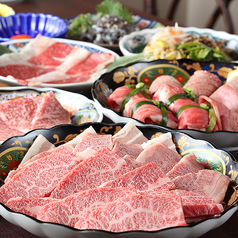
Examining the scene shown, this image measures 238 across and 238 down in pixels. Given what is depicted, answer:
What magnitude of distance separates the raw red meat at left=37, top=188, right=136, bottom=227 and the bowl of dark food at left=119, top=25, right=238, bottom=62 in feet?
4.88

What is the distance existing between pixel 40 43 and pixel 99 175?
61.4 inches

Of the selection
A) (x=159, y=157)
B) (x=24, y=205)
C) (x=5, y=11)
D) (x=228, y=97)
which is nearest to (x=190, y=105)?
(x=228, y=97)

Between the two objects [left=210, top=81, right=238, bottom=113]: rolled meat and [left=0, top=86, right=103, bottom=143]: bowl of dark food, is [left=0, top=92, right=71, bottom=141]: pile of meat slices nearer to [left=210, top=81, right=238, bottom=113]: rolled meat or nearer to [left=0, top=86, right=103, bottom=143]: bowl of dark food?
[left=0, top=86, right=103, bottom=143]: bowl of dark food

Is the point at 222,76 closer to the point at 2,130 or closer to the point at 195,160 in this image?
the point at 195,160

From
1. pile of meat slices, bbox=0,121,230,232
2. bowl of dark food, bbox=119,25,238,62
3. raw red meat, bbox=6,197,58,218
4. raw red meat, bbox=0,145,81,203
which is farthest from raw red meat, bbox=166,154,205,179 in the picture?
bowl of dark food, bbox=119,25,238,62

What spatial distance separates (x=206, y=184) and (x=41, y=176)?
1.87ft

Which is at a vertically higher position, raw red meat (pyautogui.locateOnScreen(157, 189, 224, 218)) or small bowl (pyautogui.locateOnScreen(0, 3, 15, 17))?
raw red meat (pyautogui.locateOnScreen(157, 189, 224, 218))

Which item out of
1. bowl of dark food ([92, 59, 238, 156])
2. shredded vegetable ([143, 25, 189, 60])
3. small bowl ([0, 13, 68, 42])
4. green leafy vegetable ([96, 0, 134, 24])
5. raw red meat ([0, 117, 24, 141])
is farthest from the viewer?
green leafy vegetable ([96, 0, 134, 24])

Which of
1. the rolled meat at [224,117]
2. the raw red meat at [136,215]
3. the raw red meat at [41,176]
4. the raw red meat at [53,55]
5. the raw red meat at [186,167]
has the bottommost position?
the raw red meat at [53,55]

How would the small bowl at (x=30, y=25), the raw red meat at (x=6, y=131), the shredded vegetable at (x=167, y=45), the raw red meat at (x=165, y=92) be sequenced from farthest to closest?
the small bowl at (x=30, y=25), the shredded vegetable at (x=167, y=45), the raw red meat at (x=165, y=92), the raw red meat at (x=6, y=131)

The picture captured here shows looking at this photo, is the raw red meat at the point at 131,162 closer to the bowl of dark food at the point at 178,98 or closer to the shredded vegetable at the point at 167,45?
the bowl of dark food at the point at 178,98

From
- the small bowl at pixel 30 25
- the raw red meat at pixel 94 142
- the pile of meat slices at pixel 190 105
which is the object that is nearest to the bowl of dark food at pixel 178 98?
the pile of meat slices at pixel 190 105

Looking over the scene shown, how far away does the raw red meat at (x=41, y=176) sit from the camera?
993 millimetres

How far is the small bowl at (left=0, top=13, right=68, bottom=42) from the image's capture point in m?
2.73
